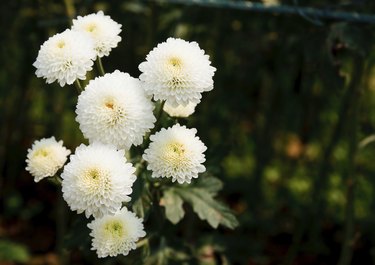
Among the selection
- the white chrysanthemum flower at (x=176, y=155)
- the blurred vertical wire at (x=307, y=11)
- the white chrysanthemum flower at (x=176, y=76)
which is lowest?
the white chrysanthemum flower at (x=176, y=155)

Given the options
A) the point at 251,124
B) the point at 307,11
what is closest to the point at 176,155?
the point at 307,11

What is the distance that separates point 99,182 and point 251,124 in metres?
2.71

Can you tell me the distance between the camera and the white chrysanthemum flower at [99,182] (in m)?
1.09

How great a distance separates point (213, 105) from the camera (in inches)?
106

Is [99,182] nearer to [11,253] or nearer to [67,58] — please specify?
[67,58]

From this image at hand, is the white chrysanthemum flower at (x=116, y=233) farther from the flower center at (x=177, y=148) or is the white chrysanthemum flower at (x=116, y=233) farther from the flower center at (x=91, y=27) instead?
the flower center at (x=91, y=27)

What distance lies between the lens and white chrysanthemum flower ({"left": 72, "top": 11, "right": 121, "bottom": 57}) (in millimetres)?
1275

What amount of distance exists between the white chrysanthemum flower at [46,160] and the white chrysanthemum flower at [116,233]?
15 centimetres

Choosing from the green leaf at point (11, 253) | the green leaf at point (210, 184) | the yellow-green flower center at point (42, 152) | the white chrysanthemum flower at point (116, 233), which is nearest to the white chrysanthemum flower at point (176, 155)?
the white chrysanthemum flower at point (116, 233)

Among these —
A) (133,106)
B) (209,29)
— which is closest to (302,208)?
(209,29)

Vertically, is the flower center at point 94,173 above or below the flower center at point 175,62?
below

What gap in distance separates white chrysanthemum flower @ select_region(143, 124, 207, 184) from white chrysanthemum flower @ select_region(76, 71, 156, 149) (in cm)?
4

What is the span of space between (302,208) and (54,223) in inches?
45.2

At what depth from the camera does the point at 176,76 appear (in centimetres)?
115
